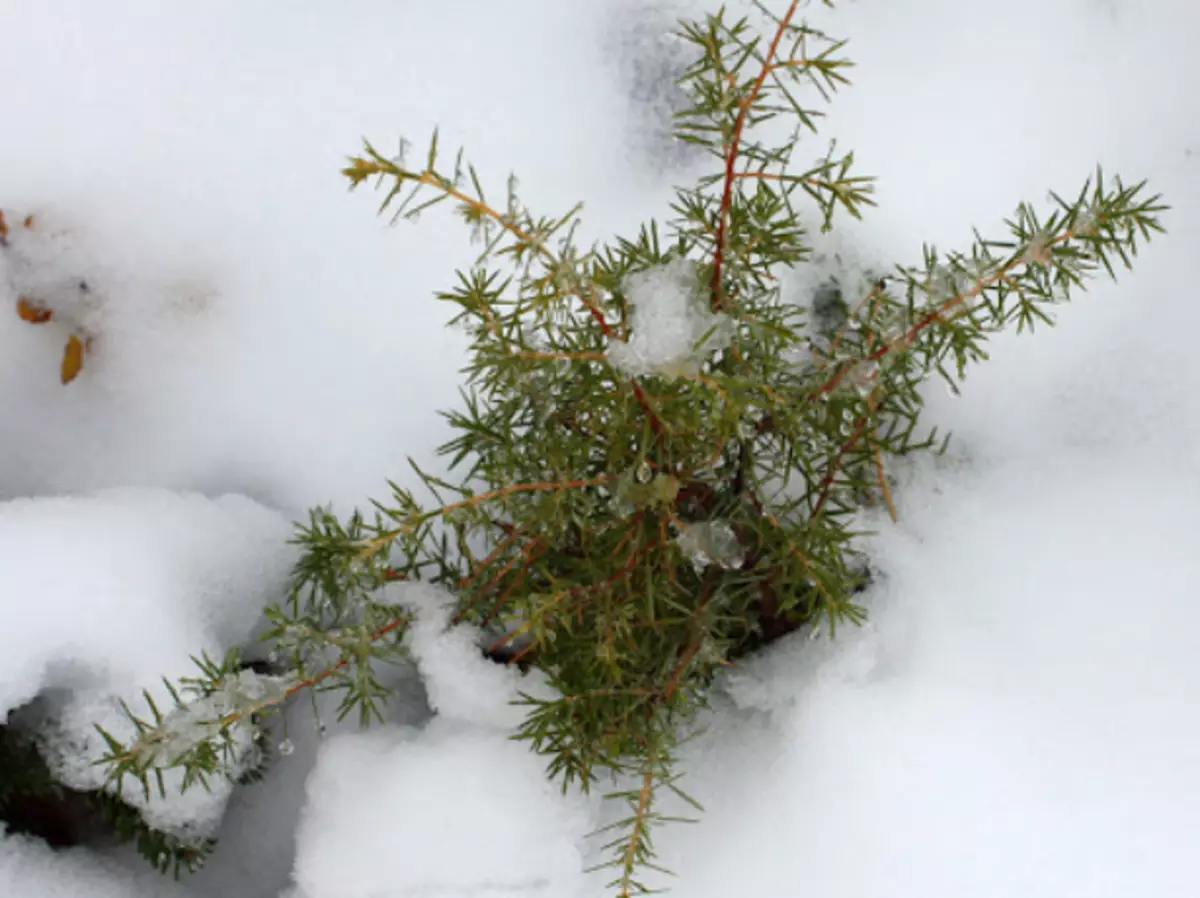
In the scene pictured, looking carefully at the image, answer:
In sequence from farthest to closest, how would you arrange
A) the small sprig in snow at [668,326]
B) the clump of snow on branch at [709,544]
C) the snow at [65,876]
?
the snow at [65,876]
the clump of snow on branch at [709,544]
the small sprig in snow at [668,326]

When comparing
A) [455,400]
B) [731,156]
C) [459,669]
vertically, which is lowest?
[459,669]

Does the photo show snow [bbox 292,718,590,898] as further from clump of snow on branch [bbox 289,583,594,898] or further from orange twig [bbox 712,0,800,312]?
orange twig [bbox 712,0,800,312]

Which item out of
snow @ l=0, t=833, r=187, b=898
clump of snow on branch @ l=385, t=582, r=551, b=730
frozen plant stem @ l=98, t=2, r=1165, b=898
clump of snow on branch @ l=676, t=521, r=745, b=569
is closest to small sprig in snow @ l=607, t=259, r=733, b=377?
frozen plant stem @ l=98, t=2, r=1165, b=898

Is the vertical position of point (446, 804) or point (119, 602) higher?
point (119, 602)

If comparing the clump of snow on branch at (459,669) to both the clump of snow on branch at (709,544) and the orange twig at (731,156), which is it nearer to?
the clump of snow on branch at (709,544)

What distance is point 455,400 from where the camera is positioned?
102 centimetres

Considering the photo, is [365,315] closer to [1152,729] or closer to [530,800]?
[530,800]

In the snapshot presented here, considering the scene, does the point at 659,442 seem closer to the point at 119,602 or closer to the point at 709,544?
the point at 709,544

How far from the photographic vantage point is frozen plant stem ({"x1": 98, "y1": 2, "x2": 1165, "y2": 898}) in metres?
0.57

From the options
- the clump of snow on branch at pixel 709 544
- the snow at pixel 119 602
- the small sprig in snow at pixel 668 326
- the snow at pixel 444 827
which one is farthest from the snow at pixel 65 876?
the small sprig in snow at pixel 668 326

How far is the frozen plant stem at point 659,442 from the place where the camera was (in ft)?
1.86

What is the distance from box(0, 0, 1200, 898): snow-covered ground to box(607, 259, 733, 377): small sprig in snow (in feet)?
1.21

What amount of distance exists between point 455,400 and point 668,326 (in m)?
0.53

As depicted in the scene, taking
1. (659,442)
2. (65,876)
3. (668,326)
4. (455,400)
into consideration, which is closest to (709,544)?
(659,442)
